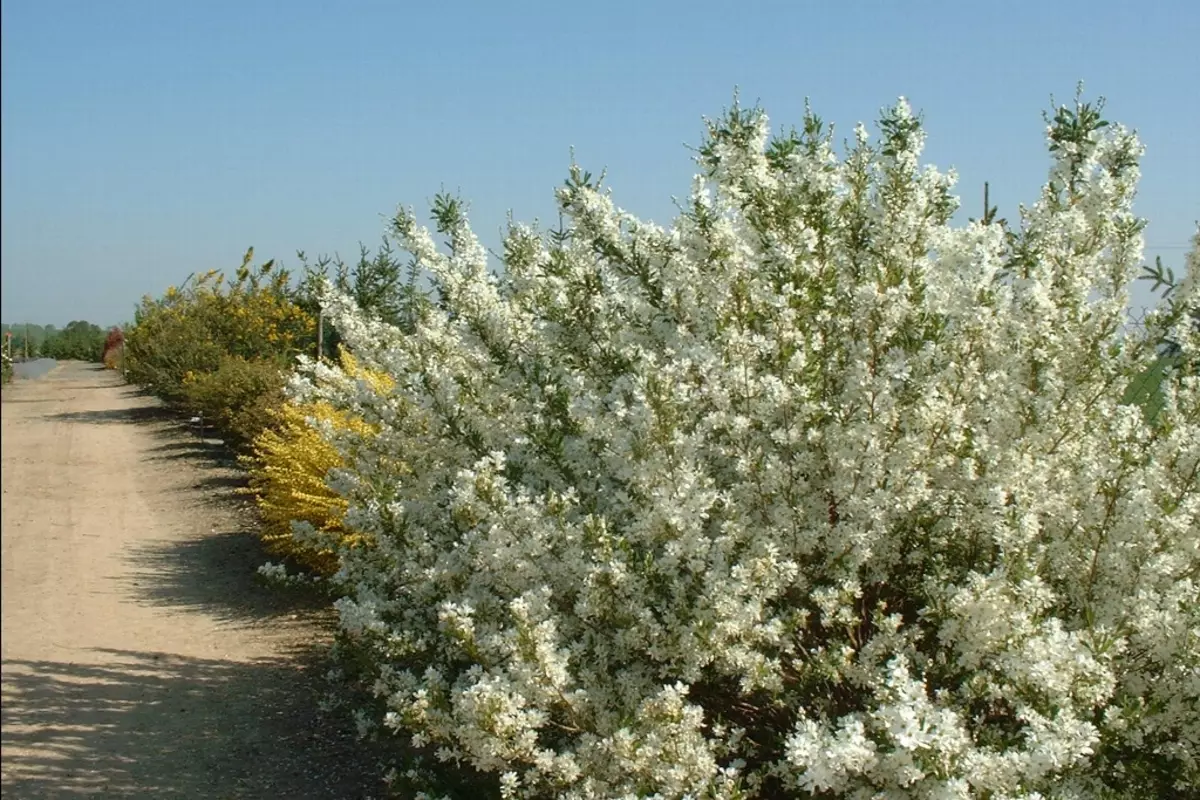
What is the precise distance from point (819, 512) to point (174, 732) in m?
4.39

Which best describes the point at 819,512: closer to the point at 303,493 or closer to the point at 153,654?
the point at 153,654

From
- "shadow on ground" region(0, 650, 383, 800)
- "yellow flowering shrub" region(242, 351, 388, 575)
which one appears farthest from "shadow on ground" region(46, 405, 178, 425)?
"shadow on ground" region(0, 650, 383, 800)

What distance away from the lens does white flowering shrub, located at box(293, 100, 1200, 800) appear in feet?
11.8

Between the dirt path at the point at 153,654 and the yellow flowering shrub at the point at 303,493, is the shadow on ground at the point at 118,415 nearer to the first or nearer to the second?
the dirt path at the point at 153,654

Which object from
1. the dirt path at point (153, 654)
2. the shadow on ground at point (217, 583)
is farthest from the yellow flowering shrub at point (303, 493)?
the dirt path at point (153, 654)

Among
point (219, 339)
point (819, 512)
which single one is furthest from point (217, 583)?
point (219, 339)

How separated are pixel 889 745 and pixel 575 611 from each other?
1160 mm

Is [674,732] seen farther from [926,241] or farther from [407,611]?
[926,241]

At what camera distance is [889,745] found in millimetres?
3244

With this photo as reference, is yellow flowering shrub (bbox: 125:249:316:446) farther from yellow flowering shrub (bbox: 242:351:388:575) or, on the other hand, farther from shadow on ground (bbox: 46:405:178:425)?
yellow flowering shrub (bbox: 242:351:388:575)

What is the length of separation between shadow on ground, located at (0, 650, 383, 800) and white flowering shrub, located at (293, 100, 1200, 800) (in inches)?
73.5

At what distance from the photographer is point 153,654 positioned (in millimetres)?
8109

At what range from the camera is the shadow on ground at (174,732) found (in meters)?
5.91

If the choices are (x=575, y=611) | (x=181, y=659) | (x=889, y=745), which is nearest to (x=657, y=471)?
(x=575, y=611)
